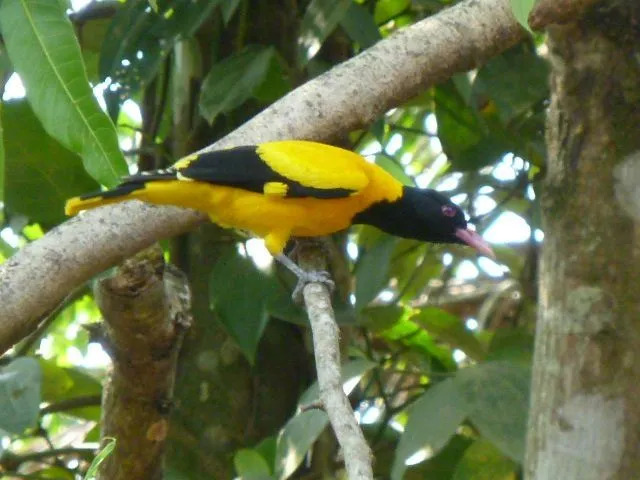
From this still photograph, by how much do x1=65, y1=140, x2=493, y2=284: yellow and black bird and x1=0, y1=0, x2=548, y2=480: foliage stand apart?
0.39 ft

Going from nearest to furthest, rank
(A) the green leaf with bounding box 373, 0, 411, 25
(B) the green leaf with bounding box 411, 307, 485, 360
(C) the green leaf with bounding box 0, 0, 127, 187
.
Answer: (C) the green leaf with bounding box 0, 0, 127, 187 → (B) the green leaf with bounding box 411, 307, 485, 360 → (A) the green leaf with bounding box 373, 0, 411, 25

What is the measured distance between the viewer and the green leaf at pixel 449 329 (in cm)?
340

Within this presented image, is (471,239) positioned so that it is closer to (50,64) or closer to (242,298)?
(242,298)

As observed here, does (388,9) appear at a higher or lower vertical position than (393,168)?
higher

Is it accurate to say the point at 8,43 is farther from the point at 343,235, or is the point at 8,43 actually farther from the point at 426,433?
the point at 343,235

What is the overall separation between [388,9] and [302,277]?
4.19ft

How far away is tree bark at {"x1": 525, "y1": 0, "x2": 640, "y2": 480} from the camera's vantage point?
2.40 m

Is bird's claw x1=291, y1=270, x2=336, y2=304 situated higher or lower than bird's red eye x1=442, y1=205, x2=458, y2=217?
lower

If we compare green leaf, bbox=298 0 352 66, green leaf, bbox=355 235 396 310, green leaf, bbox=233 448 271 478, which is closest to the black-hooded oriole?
green leaf, bbox=355 235 396 310

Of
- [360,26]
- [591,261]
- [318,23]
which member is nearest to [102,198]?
[318,23]

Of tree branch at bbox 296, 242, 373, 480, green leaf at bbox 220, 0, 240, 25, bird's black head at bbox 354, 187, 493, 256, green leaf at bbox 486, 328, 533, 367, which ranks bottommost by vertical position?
tree branch at bbox 296, 242, 373, 480

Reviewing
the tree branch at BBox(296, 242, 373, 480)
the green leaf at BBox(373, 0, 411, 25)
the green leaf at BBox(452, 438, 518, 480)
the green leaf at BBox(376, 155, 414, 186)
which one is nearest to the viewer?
the tree branch at BBox(296, 242, 373, 480)

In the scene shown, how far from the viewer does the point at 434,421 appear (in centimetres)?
265

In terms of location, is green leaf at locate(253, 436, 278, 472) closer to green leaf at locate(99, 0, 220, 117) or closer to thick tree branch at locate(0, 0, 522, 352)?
thick tree branch at locate(0, 0, 522, 352)
